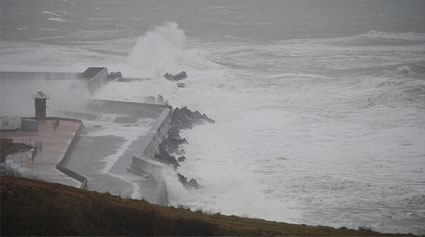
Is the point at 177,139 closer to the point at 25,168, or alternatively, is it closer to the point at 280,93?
the point at 25,168

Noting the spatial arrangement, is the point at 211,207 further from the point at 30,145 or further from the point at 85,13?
the point at 85,13

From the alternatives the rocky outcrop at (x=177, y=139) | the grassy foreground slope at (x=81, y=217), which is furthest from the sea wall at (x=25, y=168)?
the grassy foreground slope at (x=81, y=217)

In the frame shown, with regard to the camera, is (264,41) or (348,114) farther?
(264,41)

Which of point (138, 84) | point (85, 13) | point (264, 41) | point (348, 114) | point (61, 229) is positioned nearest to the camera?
point (61, 229)

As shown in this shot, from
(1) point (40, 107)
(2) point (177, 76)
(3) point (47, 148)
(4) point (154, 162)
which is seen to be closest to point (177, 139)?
(1) point (40, 107)

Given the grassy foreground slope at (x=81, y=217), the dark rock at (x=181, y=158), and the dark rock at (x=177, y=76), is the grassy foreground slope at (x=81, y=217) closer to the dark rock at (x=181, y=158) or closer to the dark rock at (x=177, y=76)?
the dark rock at (x=181, y=158)

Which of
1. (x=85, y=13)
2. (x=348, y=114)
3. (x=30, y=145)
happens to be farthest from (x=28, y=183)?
(x=85, y=13)
